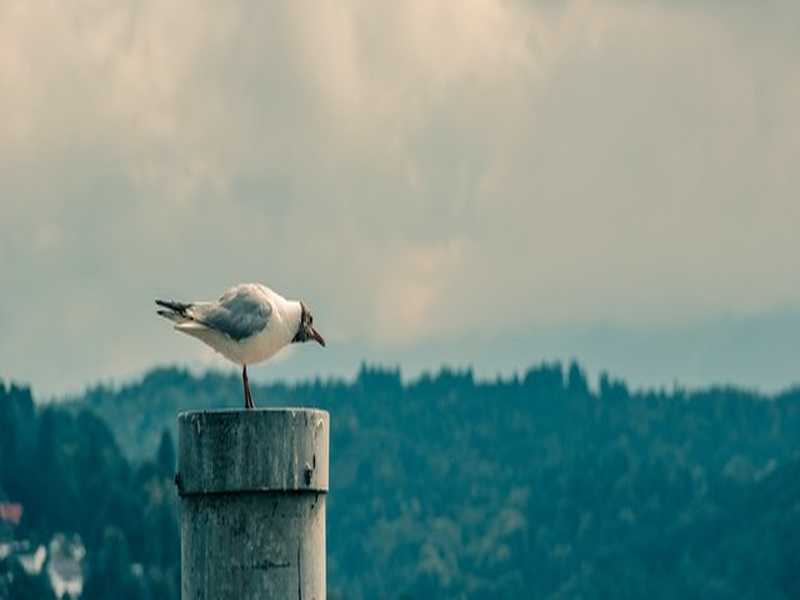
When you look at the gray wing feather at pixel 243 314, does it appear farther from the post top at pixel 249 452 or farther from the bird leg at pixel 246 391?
the post top at pixel 249 452

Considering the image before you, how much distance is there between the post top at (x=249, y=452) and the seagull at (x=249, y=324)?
102 inches

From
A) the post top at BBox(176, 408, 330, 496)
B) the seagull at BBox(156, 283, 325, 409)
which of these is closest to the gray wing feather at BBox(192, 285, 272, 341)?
the seagull at BBox(156, 283, 325, 409)

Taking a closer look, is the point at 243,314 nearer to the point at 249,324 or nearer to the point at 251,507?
the point at 249,324

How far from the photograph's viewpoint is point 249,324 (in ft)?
61.9

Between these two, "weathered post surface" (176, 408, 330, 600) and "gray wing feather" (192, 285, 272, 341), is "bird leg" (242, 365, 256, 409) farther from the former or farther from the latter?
"weathered post surface" (176, 408, 330, 600)

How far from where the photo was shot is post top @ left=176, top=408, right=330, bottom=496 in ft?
51.1

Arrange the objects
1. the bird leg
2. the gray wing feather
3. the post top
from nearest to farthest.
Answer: the post top < the bird leg < the gray wing feather

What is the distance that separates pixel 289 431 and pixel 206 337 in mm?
3773

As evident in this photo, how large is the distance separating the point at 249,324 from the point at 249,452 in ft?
10.9

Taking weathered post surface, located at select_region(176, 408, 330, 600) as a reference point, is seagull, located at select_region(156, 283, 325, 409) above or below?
above

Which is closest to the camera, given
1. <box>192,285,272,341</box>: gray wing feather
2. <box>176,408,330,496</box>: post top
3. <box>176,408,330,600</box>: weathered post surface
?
<box>176,408,330,600</box>: weathered post surface

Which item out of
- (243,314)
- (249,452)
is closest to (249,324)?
(243,314)

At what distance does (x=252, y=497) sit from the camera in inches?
612

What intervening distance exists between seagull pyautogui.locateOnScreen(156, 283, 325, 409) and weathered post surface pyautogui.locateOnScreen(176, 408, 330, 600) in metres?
2.64
